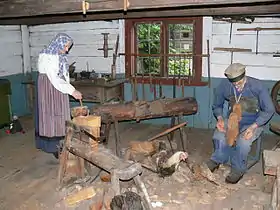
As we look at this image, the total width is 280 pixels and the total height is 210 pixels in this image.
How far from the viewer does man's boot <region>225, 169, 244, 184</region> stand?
11.4 ft

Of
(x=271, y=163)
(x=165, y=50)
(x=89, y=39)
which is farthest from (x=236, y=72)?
(x=89, y=39)

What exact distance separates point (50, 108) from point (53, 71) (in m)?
0.41

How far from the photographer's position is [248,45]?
5.14 m

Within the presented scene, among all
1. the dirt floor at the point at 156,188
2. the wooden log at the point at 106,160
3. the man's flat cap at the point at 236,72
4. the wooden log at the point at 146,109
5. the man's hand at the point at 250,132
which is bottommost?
the dirt floor at the point at 156,188

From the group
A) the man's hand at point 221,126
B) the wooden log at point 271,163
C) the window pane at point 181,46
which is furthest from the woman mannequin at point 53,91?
the window pane at point 181,46

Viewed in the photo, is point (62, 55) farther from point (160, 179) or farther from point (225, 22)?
point (225, 22)

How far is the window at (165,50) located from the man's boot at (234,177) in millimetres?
2191

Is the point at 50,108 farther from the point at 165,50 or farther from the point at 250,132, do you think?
the point at 165,50

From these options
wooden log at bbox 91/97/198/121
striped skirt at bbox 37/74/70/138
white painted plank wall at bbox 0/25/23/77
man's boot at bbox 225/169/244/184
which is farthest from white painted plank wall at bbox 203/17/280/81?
white painted plank wall at bbox 0/25/23/77

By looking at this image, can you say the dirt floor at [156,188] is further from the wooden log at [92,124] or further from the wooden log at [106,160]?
the wooden log at [92,124]

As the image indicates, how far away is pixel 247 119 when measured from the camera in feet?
12.3

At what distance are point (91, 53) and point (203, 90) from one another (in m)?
2.12

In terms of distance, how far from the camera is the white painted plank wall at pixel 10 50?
6.14m

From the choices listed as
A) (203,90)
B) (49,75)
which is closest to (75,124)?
(49,75)
